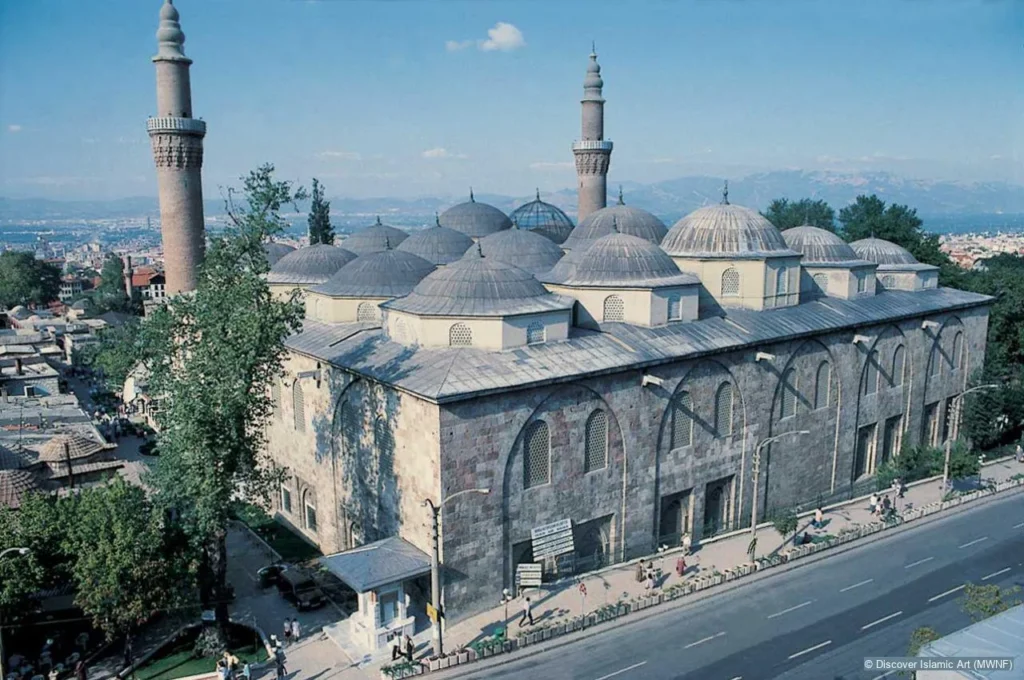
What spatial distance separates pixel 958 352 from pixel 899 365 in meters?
6.18

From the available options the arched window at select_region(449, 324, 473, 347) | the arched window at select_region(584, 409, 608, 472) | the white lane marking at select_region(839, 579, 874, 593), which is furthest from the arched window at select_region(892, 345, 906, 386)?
the arched window at select_region(449, 324, 473, 347)

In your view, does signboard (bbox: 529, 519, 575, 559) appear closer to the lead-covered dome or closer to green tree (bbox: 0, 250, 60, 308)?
the lead-covered dome

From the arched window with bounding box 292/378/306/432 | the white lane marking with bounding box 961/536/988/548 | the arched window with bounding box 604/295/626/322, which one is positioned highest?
the arched window with bounding box 604/295/626/322

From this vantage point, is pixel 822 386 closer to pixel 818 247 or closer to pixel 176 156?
pixel 818 247

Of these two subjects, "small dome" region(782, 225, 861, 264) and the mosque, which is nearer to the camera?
the mosque

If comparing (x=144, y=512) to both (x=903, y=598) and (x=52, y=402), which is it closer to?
(x=903, y=598)

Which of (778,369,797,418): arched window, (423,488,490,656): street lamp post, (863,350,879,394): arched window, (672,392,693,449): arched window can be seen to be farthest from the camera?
(863,350,879,394): arched window

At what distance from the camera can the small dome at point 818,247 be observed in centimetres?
3781

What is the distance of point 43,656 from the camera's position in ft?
70.4

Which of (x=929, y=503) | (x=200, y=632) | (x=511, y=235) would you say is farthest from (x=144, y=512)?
(x=929, y=503)

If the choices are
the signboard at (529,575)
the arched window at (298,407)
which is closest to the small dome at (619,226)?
the arched window at (298,407)

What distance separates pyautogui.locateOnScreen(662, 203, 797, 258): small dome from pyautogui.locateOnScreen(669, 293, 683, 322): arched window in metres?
4.31

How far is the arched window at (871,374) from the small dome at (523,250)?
577 inches

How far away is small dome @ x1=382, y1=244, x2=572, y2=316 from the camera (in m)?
26.1
